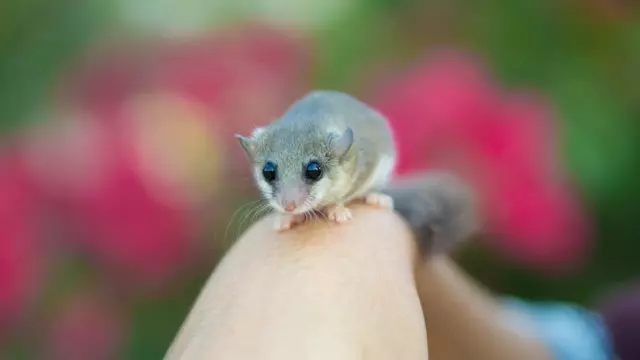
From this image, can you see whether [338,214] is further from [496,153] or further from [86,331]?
[86,331]

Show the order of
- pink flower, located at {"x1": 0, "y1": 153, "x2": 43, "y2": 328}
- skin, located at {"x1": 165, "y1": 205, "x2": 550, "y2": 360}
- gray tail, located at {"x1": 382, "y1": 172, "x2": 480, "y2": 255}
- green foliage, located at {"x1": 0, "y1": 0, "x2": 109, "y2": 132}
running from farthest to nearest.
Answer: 1. green foliage, located at {"x1": 0, "y1": 0, "x2": 109, "y2": 132}
2. pink flower, located at {"x1": 0, "y1": 153, "x2": 43, "y2": 328}
3. gray tail, located at {"x1": 382, "y1": 172, "x2": 480, "y2": 255}
4. skin, located at {"x1": 165, "y1": 205, "x2": 550, "y2": 360}

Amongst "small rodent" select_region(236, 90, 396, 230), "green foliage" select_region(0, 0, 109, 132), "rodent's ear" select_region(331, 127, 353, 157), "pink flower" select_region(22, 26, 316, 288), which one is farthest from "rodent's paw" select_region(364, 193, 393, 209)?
"green foliage" select_region(0, 0, 109, 132)

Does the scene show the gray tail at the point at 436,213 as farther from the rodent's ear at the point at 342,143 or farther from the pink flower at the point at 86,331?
the pink flower at the point at 86,331

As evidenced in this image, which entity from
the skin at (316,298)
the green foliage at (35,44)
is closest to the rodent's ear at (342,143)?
the skin at (316,298)

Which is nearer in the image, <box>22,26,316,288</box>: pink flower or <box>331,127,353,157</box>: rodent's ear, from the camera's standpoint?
<box>331,127,353,157</box>: rodent's ear

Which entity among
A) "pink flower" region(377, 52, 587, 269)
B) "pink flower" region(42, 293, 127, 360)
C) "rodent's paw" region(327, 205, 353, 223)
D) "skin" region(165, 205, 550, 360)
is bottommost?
"pink flower" region(42, 293, 127, 360)

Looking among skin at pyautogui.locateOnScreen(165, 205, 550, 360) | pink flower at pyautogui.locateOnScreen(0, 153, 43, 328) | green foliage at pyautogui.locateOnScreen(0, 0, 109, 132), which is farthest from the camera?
green foliage at pyautogui.locateOnScreen(0, 0, 109, 132)

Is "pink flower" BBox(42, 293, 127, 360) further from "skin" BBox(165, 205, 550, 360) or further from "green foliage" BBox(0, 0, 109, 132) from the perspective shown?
"skin" BBox(165, 205, 550, 360)

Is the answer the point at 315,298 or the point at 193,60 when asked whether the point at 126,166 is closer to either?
the point at 193,60

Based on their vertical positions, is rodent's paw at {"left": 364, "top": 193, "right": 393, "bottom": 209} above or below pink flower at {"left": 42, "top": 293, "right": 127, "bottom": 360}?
above
